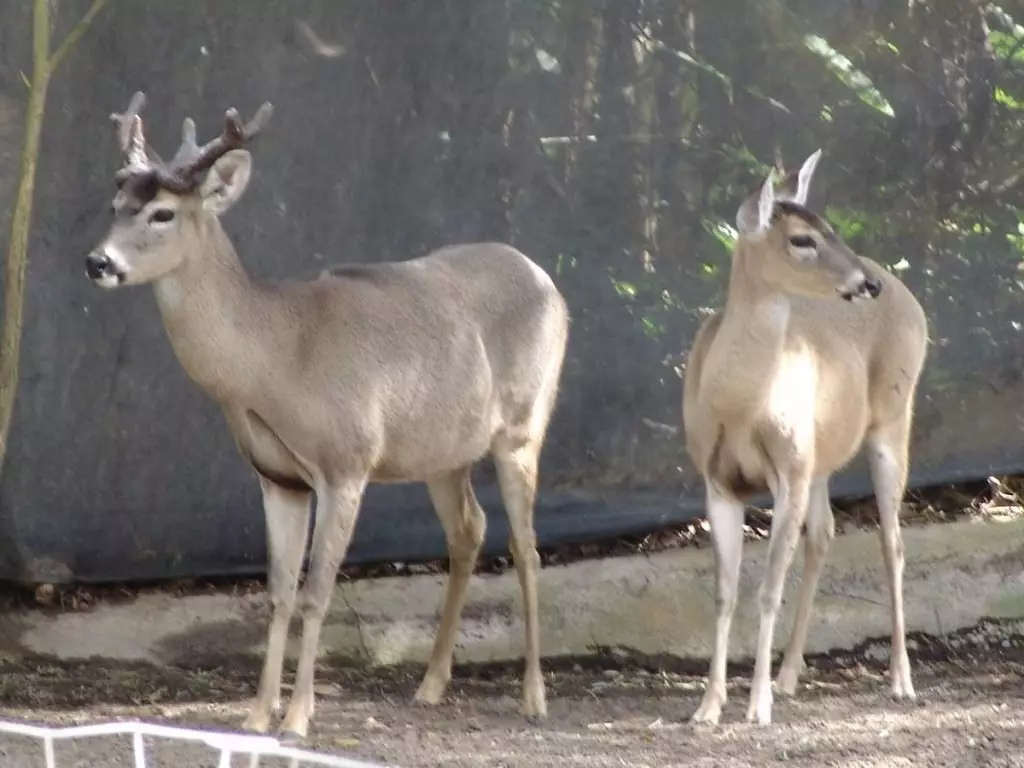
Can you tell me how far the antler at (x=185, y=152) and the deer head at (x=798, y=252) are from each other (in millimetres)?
1626

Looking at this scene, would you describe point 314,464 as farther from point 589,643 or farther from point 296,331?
point 589,643

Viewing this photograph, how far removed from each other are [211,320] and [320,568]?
87 centimetres

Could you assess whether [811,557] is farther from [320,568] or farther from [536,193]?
[320,568]

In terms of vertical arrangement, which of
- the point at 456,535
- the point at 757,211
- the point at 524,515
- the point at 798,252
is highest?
the point at 757,211

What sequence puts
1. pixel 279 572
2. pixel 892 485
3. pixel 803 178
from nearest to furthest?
pixel 279 572, pixel 803 178, pixel 892 485

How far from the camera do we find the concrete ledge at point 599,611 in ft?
21.7

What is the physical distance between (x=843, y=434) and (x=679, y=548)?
1.07 m

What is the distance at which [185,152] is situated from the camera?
17.4ft

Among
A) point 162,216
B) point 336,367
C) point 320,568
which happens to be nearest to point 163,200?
point 162,216

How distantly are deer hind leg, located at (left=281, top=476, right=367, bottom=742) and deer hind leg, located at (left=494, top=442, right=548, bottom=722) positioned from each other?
90cm

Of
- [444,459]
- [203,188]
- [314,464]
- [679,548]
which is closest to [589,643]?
[679,548]

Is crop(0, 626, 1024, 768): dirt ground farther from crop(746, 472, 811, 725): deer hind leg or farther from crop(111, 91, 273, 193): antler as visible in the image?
crop(111, 91, 273, 193): antler

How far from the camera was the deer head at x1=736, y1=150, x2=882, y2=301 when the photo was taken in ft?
17.9

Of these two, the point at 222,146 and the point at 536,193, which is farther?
the point at 536,193
